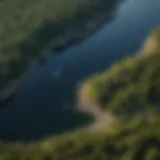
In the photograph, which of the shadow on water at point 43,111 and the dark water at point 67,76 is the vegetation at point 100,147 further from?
the dark water at point 67,76

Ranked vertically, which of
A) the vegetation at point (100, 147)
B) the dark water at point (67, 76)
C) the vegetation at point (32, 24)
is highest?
the vegetation at point (32, 24)

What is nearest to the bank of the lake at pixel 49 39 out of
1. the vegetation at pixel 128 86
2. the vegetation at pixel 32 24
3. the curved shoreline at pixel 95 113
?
the vegetation at pixel 32 24

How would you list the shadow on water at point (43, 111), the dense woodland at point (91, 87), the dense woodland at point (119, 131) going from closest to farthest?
the dense woodland at point (119, 131), the dense woodland at point (91, 87), the shadow on water at point (43, 111)

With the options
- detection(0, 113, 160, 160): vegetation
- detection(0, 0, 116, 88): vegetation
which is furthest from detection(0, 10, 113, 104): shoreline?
detection(0, 113, 160, 160): vegetation

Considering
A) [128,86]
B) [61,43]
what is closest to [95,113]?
[128,86]

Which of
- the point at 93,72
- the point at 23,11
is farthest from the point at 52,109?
the point at 23,11

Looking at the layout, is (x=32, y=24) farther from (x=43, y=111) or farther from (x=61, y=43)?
(x=43, y=111)

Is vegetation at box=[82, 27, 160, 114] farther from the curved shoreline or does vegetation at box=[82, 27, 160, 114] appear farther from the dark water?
the dark water
